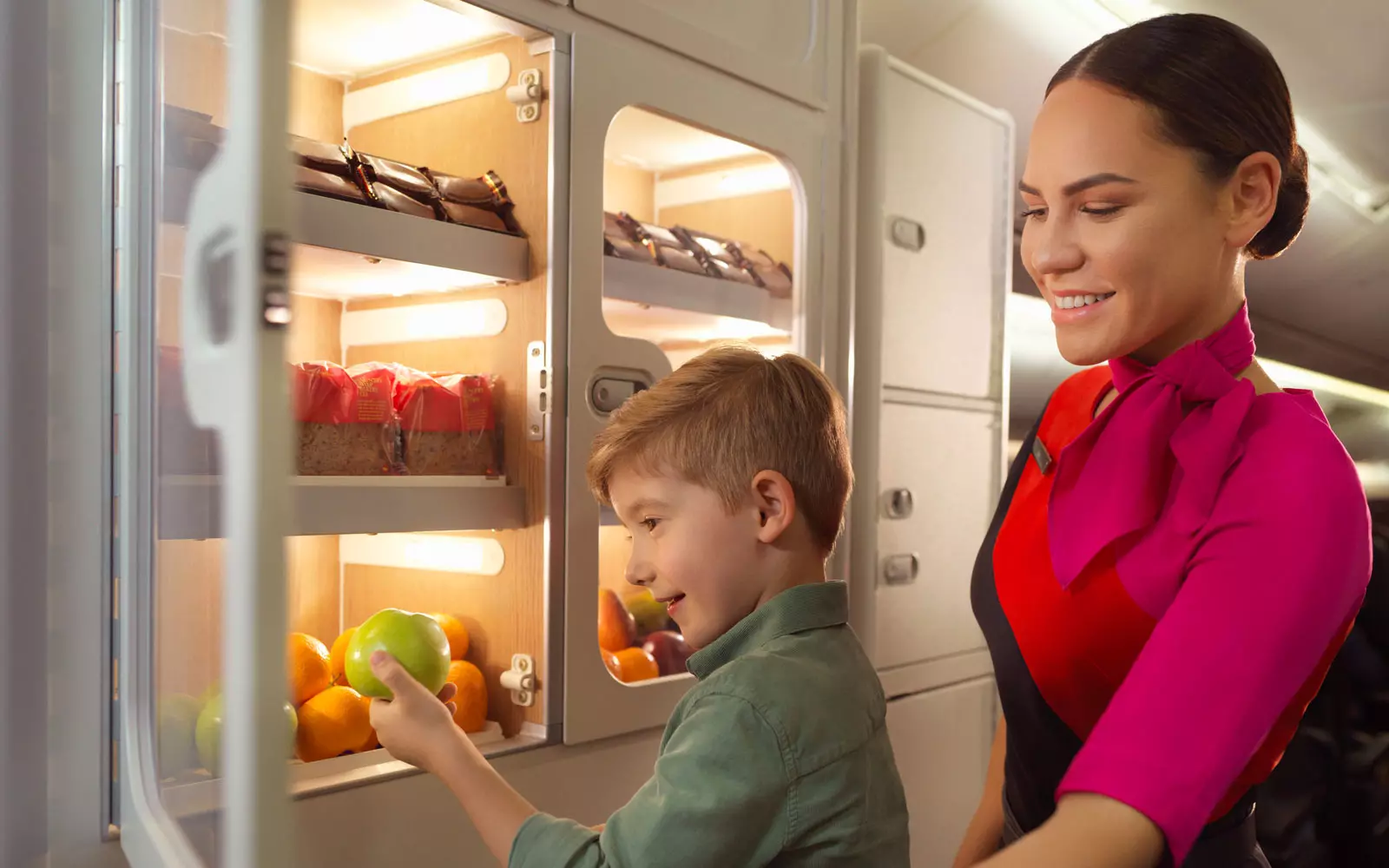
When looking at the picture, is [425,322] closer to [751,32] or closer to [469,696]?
[469,696]

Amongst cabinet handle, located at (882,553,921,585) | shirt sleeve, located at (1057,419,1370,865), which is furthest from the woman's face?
cabinet handle, located at (882,553,921,585)

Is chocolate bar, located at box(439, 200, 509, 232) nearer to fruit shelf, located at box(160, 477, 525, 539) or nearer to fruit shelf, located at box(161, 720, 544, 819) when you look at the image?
fruit shelf, located at box(160, 477, 525, 539)

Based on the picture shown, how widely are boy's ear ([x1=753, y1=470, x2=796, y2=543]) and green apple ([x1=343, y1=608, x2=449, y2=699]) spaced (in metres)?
0.40

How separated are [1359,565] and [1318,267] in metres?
1.55

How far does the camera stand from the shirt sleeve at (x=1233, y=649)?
744 mm

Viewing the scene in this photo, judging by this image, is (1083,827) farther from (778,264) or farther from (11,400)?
(778,264)

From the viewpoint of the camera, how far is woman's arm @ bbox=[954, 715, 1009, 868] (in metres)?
1.08

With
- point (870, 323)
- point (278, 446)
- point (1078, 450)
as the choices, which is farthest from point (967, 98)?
point (278, 446)

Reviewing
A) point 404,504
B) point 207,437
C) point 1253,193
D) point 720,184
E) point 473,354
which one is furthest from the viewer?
point 720,184

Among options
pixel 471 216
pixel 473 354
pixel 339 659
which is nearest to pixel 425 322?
pixel 473 354

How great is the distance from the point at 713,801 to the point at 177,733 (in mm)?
382

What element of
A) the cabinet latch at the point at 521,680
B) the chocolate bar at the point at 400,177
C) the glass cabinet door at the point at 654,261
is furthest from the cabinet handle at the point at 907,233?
the cabinet latch at the point at 521,680

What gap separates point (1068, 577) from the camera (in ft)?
2.98

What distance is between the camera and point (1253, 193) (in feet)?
2.78
